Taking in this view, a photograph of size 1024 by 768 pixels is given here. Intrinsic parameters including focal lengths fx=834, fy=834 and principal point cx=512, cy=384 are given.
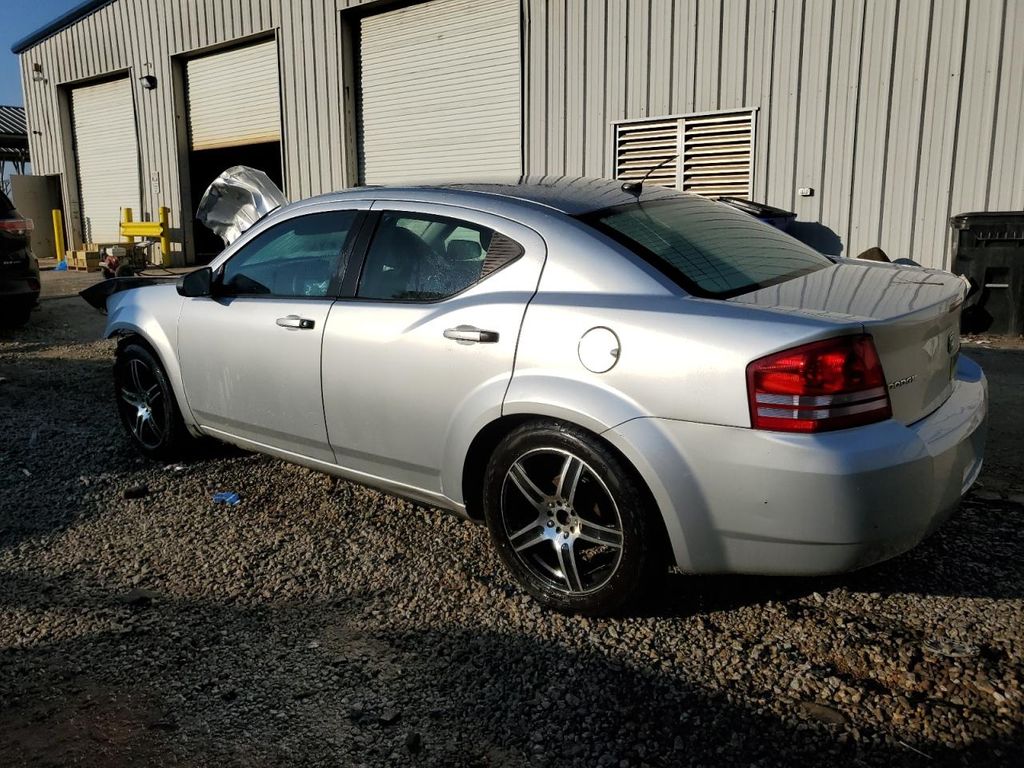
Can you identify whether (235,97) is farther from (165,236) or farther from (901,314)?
(901,314)

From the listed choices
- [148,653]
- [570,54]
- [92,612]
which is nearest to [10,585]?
[92,612]

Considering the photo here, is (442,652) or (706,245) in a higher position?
(706,245)

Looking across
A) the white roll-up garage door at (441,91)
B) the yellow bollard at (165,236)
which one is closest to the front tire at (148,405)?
the white roll-up garage door at (441,91)

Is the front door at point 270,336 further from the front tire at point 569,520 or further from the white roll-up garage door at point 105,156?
the white roll-up garage door at point 105,156

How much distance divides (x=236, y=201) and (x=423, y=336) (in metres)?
7.88

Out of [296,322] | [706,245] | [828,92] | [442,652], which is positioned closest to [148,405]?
[296,322]

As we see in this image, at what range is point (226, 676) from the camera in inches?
106

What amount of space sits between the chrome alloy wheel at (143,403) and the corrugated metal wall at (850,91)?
7.02 m

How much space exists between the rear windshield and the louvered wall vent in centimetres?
593

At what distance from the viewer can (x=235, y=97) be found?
15.8 meters

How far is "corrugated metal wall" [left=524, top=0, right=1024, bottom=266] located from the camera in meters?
7.93

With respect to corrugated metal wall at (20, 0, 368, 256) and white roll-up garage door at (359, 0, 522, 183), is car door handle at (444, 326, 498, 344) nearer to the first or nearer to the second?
white roll-up garage door at (359, 0, 522, 183)

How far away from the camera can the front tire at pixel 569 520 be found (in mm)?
2760

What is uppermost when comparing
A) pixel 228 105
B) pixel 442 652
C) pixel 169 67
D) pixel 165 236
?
pixel 169 67
